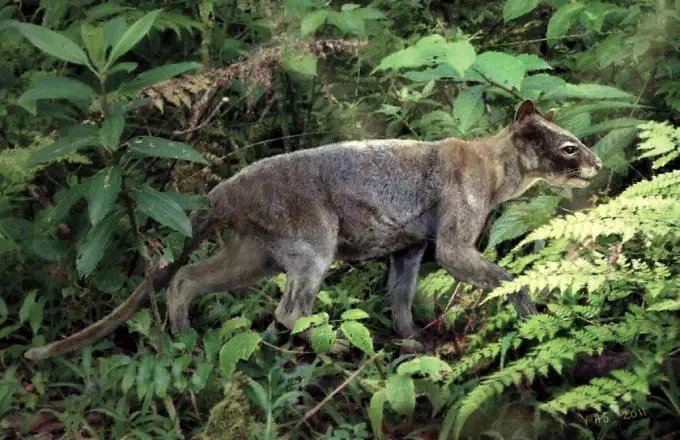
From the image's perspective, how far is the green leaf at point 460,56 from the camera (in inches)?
173

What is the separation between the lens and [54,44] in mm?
4512

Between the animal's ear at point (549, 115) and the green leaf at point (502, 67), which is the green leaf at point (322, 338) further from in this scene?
the animal's ear at point (549, 115)

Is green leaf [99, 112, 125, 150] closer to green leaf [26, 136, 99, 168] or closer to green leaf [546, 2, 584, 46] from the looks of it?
green leaf [26, 136, 99, 168]

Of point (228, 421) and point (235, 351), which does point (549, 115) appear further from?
point (228, 421)

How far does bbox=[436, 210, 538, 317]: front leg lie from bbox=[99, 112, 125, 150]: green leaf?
1.84 metres

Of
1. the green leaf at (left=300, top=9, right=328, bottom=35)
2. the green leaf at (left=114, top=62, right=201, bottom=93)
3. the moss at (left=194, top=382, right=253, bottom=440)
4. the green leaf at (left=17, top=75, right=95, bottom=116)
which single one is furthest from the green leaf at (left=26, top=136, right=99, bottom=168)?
the green leaf at (left=300, top=9, right=328, bottom=35)

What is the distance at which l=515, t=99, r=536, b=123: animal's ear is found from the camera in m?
5.03

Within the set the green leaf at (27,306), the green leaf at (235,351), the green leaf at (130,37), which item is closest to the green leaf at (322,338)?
the green leaf at (235,351)

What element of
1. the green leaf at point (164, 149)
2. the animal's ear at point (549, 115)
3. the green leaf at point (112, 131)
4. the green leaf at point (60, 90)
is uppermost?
the green leaf at point (60, 90)

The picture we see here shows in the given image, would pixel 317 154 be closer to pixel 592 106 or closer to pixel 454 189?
pixel 454 189

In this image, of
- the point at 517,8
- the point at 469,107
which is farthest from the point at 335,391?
the point at 517,8

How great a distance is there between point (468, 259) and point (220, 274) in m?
1.38

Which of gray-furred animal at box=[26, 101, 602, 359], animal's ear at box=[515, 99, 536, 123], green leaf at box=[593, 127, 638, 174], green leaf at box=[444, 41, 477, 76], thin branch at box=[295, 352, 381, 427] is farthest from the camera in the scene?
green leaf at box=[593, 127, 638, 174]

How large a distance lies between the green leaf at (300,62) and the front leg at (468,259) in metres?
1.15
